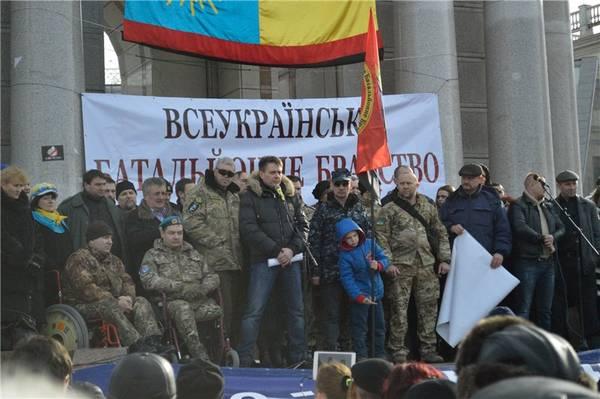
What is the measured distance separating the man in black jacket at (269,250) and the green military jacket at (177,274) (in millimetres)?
447

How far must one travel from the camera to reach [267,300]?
30.7 ft

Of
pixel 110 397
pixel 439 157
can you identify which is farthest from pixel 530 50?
pixel 110 397

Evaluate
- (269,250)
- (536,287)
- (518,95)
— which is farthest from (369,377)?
(518,95)

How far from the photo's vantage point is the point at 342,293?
32.1 feet

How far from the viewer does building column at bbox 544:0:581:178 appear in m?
15.7

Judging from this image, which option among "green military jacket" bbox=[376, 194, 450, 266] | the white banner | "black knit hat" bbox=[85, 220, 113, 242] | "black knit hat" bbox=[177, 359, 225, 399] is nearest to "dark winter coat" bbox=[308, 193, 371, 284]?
"green military jacket" bbox=[376, 194, 450, 266]

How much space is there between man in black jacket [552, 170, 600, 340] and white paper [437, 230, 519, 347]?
119 cm

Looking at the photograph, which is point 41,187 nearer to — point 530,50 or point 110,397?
point 110,397

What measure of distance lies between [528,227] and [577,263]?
922mm

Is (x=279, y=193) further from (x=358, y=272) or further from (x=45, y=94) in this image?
(x=45, y=94)

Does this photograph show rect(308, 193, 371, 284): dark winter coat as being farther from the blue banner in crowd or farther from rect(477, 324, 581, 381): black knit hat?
rect(477, 324, 581, 381): black knit hat

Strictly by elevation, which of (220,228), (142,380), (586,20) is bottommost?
(142,380)

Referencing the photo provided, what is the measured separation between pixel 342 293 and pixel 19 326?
3.19 m


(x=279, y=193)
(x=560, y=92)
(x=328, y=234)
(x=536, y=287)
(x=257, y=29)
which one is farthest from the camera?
(x=560, y=92)
